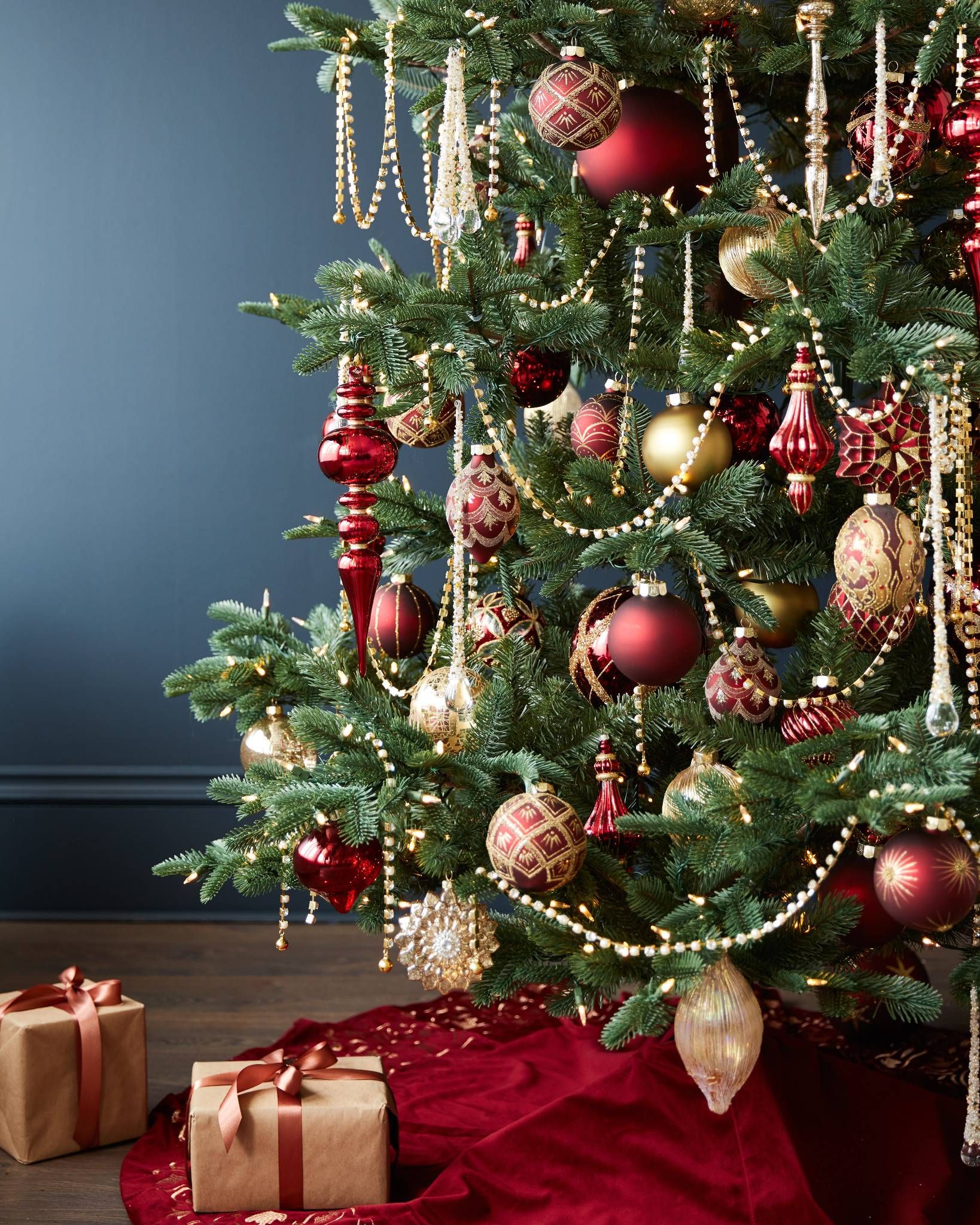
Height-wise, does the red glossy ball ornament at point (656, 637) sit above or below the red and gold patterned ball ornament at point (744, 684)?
above

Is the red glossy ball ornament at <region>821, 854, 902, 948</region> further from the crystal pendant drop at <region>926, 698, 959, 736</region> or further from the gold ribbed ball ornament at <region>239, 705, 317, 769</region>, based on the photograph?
the gold ribbed ball ornament at <region>239, 705, 317, 769</region>

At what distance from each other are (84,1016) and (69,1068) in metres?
0.07

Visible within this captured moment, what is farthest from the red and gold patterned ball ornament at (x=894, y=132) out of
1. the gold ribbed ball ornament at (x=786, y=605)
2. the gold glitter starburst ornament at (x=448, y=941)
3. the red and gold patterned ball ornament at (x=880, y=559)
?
the gold glitter starburst ornament at (x=448, y=941)

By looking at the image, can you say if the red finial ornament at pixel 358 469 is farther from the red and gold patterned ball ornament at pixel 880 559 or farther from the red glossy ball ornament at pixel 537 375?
the red and gold patterned ball ornament at pixel 880 559

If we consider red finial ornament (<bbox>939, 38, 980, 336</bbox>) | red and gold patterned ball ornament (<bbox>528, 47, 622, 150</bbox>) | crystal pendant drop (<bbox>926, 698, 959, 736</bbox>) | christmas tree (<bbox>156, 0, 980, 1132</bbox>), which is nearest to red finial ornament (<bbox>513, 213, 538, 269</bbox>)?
christmas tree (<bbox>156, 0, 980, 1132</bbox>)

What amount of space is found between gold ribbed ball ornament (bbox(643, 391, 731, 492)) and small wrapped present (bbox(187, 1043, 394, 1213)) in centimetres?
75

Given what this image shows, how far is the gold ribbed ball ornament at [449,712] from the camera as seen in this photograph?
4.56 feet

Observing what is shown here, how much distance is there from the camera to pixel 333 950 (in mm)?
2416

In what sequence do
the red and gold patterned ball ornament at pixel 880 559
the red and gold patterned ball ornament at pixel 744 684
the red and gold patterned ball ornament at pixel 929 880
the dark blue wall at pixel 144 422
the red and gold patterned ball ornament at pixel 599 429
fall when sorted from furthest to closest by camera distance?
the dark blue wall at pixel 144 422
the red and gold patterned ball ornament at pixel 599 429
the red and gold patterned ball ornament at pixel 744 684
the red and gold patterned ball ornament at pixel 880 559
the red and gold patterned ball ornament at pixel 929 880

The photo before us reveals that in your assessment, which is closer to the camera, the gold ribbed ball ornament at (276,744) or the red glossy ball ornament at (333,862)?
the red glossy ball ornament at (333,862)

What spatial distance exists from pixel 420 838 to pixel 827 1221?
55 cm

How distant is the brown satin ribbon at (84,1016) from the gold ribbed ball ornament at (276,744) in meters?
0.33

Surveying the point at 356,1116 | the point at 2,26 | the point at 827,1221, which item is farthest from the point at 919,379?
the point at 2,26

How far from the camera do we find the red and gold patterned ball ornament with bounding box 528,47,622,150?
1.28 metres
